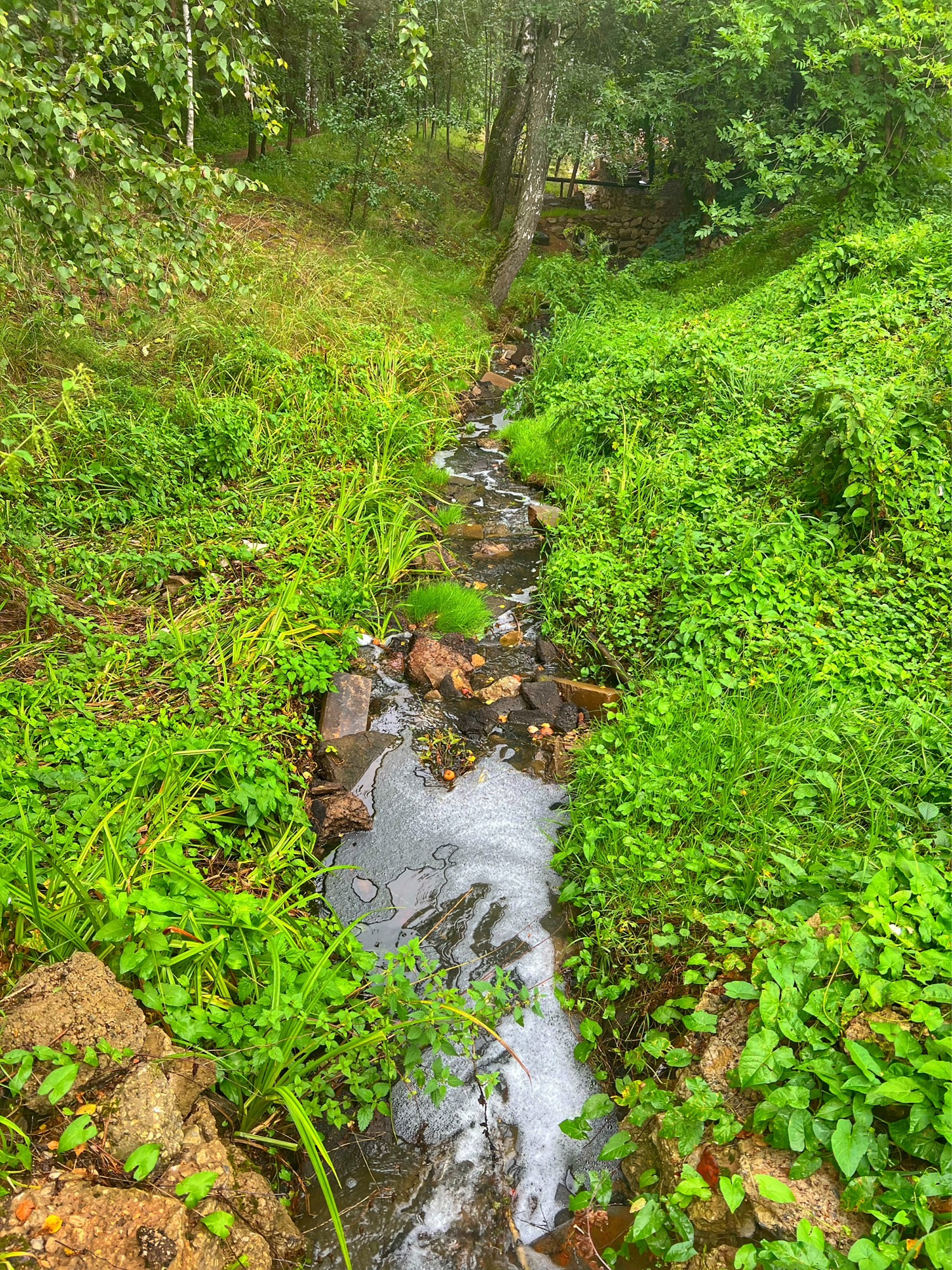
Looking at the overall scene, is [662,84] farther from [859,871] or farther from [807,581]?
[859,871]

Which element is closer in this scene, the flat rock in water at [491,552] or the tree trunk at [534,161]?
the flat rock in water at [491,552]

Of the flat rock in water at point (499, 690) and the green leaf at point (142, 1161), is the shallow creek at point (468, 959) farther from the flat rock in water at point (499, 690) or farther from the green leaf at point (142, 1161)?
the green leaf at point (142, 1161)

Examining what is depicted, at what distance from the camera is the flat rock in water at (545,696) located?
4.73 metres

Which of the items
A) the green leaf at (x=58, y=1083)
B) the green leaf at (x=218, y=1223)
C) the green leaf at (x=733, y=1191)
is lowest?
the green leaf at (x=218, y=1223)

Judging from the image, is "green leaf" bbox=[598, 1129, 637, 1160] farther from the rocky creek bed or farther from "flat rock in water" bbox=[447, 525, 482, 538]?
"flat rock in water" bbox=[447, 525, 482, 538]

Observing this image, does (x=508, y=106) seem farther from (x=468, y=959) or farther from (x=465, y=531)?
(x=468, y=959)

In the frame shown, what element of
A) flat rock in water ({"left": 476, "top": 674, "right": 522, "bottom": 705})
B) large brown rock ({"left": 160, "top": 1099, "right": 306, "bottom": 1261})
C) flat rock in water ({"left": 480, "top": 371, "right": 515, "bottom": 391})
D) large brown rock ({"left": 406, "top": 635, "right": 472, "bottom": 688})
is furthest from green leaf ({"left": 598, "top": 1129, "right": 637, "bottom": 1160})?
flat rock in water ({"left": 480, "top": 371, "right": 515, "bottom": 391})

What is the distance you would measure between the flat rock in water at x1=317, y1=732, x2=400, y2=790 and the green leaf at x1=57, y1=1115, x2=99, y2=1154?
225 centimetres

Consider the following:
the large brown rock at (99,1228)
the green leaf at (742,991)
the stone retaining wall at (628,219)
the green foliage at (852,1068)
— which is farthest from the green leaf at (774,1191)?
the stone retaining wall at (628,219)

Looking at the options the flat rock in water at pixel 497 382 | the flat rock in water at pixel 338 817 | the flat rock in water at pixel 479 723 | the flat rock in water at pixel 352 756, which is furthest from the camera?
the flat rock in water at pixel 497 382

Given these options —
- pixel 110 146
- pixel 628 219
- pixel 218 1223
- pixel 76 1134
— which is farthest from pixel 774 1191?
pixel 628 219

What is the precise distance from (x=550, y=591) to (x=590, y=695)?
1.12 m

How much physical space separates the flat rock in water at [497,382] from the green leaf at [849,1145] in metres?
9.20

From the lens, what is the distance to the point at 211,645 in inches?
Result: 166
